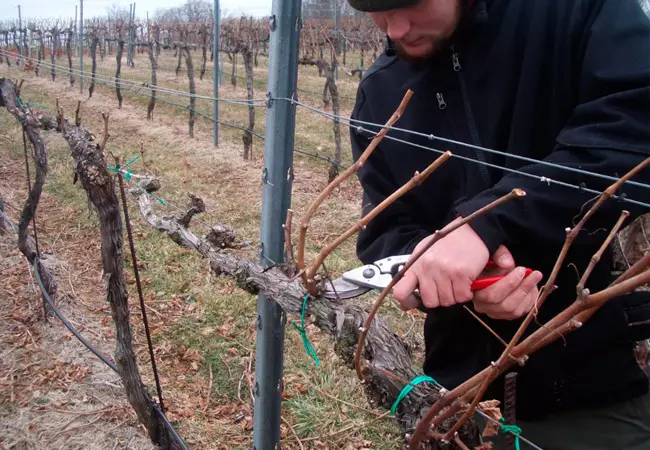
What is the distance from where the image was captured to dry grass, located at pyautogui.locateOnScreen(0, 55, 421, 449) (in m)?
3.09

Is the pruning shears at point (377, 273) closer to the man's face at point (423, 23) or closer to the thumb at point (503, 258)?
the thumb at point (503, 258)

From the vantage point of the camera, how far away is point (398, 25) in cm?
117

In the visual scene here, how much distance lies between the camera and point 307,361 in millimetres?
3707

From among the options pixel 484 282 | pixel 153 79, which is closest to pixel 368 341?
pixel 484 282

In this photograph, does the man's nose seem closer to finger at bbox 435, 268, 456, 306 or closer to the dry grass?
finger at bbox 435, 268, 456, 306

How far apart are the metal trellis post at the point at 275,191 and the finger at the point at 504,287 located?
37.5 inches

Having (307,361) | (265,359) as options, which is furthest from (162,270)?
(265,359)

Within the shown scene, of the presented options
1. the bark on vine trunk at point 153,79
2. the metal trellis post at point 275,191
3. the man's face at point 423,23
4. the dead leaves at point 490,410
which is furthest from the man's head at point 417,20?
the bark on vine trunk at point 153,79

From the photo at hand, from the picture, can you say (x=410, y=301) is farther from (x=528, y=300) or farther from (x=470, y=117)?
(x=470, y=117)

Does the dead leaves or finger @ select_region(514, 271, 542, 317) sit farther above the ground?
finger @ select_region(514, 271, 542, 317)

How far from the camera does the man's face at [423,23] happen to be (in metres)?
1.13

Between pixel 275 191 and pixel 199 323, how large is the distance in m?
2.77

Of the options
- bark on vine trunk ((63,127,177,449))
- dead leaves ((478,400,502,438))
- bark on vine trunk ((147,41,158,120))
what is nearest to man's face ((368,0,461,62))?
dead leaves ((478,400,502,438))

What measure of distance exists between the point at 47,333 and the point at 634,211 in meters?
4.19
